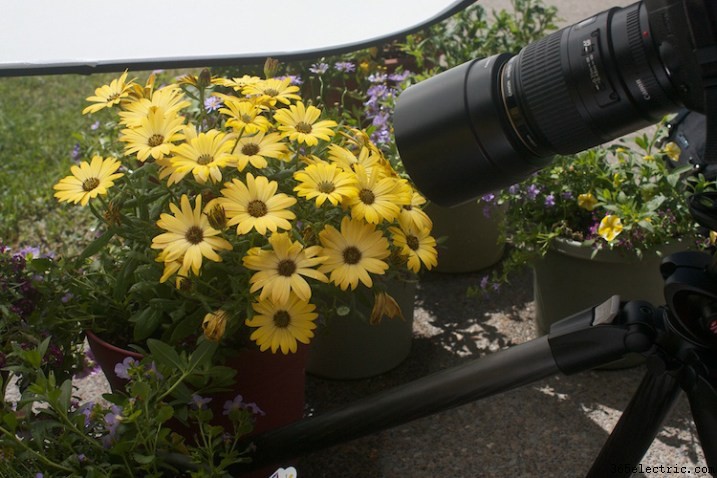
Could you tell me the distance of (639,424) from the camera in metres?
1.19

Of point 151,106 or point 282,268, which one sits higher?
point 151,106

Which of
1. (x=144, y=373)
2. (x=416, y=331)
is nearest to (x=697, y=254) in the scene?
(x=144, y=373)

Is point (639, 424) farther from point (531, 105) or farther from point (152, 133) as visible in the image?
point (152, 133)

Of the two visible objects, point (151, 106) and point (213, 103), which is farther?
point (213, 103)

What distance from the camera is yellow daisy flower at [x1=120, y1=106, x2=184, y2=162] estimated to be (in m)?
1.30

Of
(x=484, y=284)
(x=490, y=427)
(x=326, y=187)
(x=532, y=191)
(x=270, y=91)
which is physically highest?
(x=270, y=91)

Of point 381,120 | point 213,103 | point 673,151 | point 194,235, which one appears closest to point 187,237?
point 194,235

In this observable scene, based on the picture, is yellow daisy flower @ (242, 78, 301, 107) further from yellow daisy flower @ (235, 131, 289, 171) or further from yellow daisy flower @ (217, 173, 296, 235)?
yellow daisy flower @ (217, 173, 296, 235)

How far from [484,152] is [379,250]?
270 millimetres

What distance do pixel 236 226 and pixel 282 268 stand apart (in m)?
0.14

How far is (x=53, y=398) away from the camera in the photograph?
3.69 feet

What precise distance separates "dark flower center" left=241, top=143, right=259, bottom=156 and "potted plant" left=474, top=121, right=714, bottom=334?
75cm

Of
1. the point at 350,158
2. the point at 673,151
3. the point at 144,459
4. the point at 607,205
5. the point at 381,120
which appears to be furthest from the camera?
the point at 381,120

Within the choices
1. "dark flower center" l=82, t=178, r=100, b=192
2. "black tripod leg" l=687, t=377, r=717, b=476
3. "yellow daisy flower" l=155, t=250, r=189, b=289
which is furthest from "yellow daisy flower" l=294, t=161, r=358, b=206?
"black tripod leg" l=687, t=377, r=717, b=476
